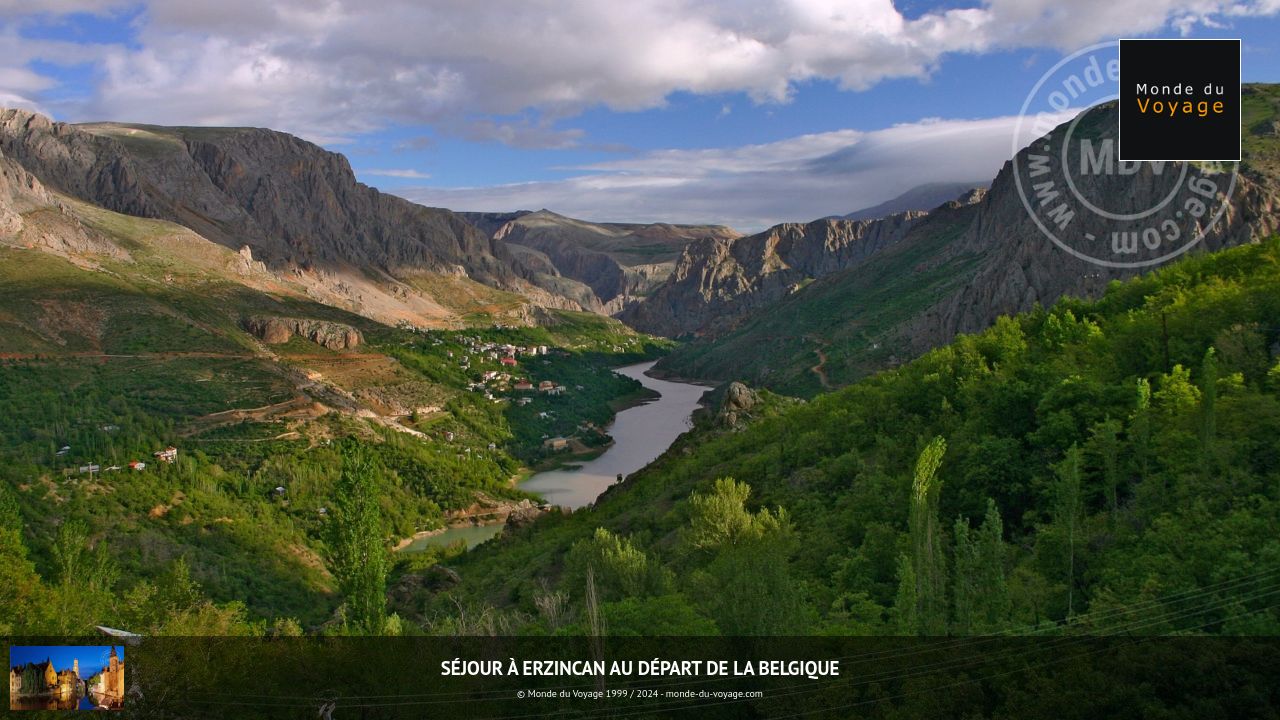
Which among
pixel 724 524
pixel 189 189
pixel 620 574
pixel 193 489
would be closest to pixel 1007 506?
pixel 724 524

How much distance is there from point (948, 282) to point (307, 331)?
284 feet

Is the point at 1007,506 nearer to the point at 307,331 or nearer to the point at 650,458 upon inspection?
the point at 650,458

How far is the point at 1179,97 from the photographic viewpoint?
89.5 ft

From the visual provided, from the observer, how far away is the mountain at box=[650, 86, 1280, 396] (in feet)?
203

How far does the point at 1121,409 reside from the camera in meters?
24.4

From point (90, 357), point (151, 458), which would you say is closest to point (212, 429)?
point (151, 458)

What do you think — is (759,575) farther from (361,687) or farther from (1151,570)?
(361,687)

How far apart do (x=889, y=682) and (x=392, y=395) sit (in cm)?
8873

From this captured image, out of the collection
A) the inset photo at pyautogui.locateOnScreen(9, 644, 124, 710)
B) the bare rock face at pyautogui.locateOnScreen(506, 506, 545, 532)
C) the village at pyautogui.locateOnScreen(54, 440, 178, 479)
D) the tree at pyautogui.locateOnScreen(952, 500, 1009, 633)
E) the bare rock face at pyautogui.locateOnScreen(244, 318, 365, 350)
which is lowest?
the bare rock face at pyautogui.locateOnScreen(506, 506, 545, 532)

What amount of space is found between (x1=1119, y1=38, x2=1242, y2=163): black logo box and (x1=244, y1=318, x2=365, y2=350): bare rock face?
3572 inches

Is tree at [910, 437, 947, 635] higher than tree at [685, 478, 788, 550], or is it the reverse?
tree at [910, 437, 947, 635]

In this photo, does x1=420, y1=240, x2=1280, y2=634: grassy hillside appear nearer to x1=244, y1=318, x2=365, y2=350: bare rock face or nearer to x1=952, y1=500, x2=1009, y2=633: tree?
x1=952, y1=500, x2=1009, y2=633: tree

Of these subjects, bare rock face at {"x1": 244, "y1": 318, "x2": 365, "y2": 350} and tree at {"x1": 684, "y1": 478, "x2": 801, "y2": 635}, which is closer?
tree at {"x1": 684, "y1": 478, "x2": 801, "y2": 635}

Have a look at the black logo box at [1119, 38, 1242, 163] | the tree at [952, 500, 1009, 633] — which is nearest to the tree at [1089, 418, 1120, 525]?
the tree at [952, 500, 1009, 633]
